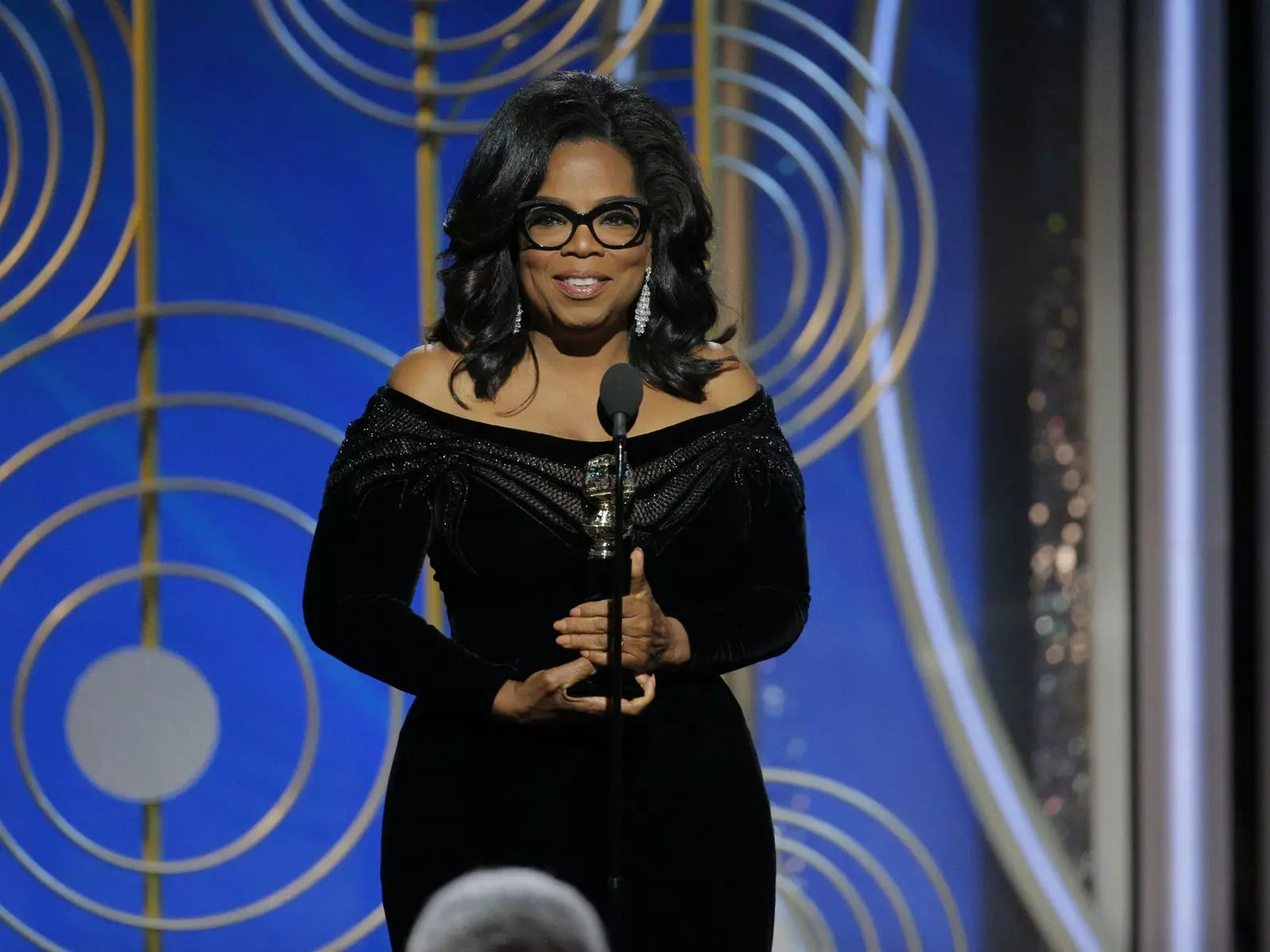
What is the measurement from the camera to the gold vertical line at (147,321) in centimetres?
285

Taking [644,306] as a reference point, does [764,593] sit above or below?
below

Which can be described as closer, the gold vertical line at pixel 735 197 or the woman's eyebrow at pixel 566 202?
the woman's eyebrow at pixel 566 202

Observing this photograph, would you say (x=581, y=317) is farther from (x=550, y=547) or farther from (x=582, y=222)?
(x=550, y=547)

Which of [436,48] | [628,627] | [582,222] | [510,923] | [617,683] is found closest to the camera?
[510,923]

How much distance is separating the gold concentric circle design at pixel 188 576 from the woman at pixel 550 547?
1069mm

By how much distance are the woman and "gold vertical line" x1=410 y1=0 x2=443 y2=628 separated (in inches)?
40.0

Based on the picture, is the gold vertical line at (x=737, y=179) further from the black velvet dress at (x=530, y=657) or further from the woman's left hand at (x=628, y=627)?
the woman's left hand at (x=628, y=627)

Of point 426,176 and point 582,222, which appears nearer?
point 582,222

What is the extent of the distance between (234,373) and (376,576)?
126 centimetres

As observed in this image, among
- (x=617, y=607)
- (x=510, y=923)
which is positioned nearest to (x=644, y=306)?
(x=617, y=607)

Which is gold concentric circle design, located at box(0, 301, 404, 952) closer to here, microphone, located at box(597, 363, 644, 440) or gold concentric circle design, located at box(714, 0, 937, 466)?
gold concentric circle design, located at box(714, 0, 937, 466)

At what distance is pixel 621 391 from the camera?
152 cm

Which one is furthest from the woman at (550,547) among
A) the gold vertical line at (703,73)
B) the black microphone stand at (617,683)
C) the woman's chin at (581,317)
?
the gold vertical line at (703,73)

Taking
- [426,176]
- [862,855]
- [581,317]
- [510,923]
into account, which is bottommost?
[862,855]
